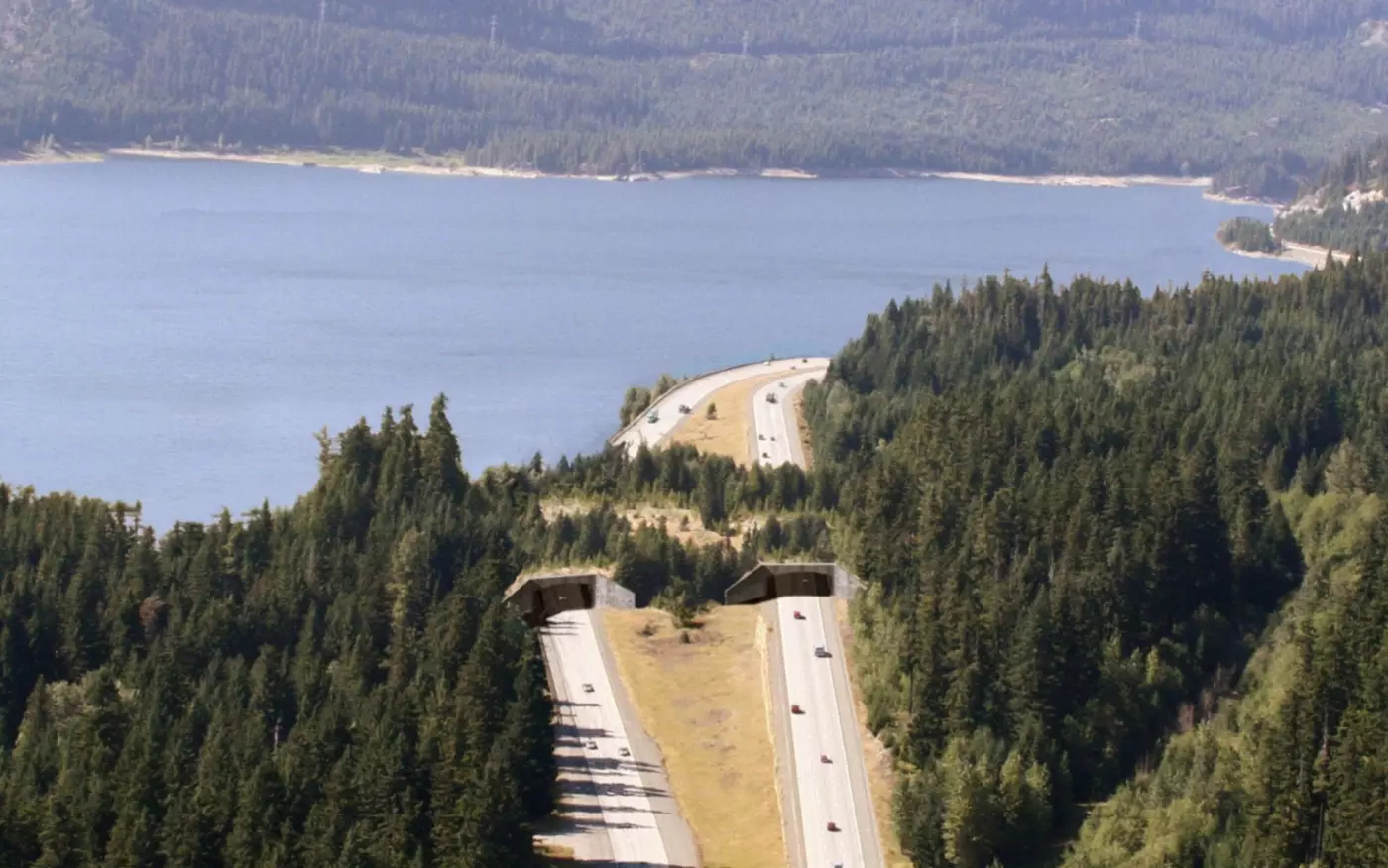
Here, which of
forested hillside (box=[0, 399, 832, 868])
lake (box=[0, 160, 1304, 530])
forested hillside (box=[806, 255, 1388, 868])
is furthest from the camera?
lake (box=[0, 160, 1304, 530])

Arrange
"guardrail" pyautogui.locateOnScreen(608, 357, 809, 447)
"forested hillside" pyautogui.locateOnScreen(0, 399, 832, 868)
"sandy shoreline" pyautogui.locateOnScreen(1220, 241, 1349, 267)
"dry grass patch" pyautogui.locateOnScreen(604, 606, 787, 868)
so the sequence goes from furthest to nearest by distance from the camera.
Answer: "sandy shoreline" pyautogui.locateOnScreen(1220, 241, 1349, 267), "guardrail" pyautogui.locateOnScreen(608, 357, 809, 447), "dry grass patch" pyautogui.locateOnScreen(604, 606, 787, 868), "forested hillside" pyautogui.locateOnScreen(0, 399, 832, 868)

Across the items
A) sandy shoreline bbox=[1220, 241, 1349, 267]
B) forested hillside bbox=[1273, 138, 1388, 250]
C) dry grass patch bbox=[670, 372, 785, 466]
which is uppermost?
forested hillside bbox=[1273, 138, 1388, 250]

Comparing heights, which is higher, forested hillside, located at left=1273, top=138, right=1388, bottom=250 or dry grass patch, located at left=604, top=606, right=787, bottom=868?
forested hillside, located at left=1273, top=138, right=1388, bottom=250

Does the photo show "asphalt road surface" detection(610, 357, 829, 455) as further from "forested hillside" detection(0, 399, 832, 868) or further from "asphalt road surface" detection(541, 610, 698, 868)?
"asphalt road surface" detection(541, 610, 698, 868)

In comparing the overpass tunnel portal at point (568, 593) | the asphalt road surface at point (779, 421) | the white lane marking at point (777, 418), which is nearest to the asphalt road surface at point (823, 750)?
the overpass tunnel portal at point (568, 593)

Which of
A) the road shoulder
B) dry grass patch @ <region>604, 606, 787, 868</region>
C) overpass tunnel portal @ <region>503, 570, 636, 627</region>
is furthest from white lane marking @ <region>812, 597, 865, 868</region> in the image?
overpass tunnel portal @ <region>503, 570, 636, 627</region>

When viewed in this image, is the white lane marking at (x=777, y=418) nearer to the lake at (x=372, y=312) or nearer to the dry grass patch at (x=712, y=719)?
the lake at (x=372, y=312)

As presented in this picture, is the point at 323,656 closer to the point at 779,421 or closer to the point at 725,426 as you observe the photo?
the point at 725,426
